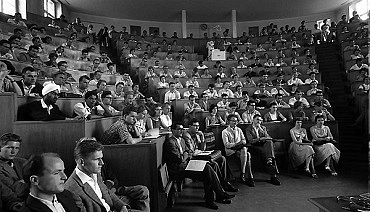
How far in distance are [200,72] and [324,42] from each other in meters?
4.67

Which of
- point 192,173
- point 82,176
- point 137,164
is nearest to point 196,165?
point 192,173

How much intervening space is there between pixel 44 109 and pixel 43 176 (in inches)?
68.4

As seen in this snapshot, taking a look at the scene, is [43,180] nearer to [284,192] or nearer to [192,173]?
[192,173]

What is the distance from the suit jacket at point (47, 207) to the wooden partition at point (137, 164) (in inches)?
42.8

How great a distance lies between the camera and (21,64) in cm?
470

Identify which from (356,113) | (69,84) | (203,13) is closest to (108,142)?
(69,84)

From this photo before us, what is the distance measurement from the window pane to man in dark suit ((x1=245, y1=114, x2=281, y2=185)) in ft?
22.9

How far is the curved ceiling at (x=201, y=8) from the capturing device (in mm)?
11656

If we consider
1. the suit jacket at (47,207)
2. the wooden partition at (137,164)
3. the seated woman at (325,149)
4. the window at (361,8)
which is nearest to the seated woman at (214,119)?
the seated woman at (325,149)

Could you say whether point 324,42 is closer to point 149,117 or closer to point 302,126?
point 302,126

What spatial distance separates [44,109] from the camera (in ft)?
9.93

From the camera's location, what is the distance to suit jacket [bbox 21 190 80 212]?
1.40 metres

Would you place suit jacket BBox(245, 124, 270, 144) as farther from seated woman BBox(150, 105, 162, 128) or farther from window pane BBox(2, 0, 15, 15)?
window pane BBox(2, 0, 15, 15)

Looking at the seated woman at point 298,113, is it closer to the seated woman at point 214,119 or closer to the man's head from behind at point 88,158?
the seated woman at point 214,119
